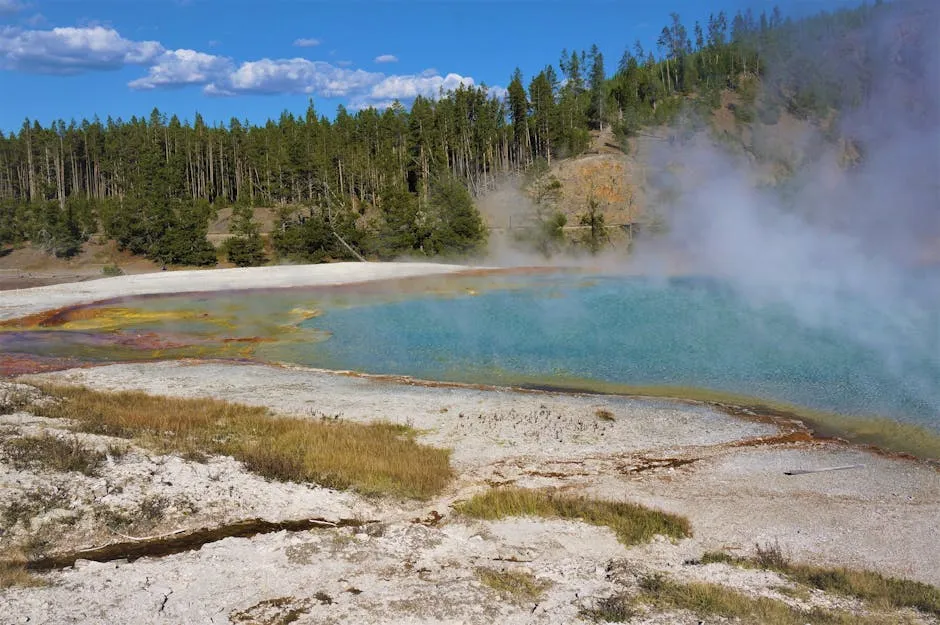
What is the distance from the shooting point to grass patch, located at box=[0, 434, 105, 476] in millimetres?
6758

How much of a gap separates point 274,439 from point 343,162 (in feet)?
153

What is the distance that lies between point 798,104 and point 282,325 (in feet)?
58.7

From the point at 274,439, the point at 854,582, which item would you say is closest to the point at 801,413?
the point at 854,582

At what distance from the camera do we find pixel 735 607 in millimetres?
4648

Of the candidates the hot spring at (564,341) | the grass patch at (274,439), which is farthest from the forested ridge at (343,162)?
the grass patch at (274,439)

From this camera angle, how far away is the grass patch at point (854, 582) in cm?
481

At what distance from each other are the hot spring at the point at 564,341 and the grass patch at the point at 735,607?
5.23 m

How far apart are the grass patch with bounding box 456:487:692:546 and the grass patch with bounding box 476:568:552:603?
3.48 feet

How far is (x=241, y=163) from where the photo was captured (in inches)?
2411

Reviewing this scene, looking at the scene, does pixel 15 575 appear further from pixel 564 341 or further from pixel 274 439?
pixel 564 341

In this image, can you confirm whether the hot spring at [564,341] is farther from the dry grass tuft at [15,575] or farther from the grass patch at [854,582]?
the dry grass tuft at [15,575]

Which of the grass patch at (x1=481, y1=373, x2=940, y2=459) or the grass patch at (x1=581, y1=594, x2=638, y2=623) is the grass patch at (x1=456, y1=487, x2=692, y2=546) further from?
the grass patch at (x1=481, y1=373, x2=940, y2=459)

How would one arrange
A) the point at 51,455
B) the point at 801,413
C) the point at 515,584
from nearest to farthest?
the point at 515,584
the point at 51,455
the point at 801,413

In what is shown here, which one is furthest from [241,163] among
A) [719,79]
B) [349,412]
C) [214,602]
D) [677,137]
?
[214,602]
